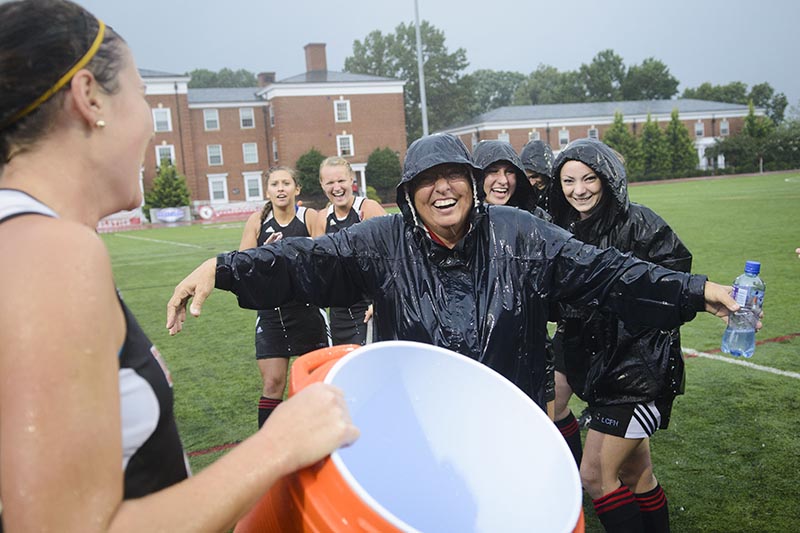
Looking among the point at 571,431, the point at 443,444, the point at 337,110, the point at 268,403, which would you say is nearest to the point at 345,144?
the point at 337,110

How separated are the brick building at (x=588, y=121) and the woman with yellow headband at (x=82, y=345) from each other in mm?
67886

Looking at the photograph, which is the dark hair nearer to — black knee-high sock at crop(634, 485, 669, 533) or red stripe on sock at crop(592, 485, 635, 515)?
red stripe on sock at crop(592, 485, 635, 515)

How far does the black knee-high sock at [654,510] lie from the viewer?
11.5 feet

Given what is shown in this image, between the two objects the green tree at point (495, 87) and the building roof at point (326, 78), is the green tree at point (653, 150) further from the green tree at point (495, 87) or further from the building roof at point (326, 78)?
the green tree at point (495, 87)

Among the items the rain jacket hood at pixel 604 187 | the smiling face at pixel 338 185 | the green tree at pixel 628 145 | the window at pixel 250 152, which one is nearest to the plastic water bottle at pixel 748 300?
the rain jacket hood at pixel 604 187

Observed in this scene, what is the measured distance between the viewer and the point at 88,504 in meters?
0.91

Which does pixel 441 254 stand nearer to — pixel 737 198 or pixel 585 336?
pixel 585 336

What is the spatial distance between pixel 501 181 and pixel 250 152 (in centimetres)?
5445

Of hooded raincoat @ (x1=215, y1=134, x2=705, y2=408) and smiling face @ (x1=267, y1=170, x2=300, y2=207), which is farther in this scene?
smiling face @ (x1=267, y1=170, x2=300, y2=207)

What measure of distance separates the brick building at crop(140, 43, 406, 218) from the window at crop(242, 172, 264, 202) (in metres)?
0.09

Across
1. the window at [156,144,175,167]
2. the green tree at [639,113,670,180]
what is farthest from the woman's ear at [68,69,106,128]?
the green tree at [639,113,670,180]

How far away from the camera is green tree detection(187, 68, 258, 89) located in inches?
4582

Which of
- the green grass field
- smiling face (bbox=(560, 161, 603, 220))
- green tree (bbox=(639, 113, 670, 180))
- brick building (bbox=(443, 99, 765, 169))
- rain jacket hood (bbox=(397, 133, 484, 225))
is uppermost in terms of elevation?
brick building (bbox=(443, 99, 765, 169))

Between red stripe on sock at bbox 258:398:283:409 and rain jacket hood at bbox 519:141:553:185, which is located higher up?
rain jacket hood at bbox 519:141:553:185
